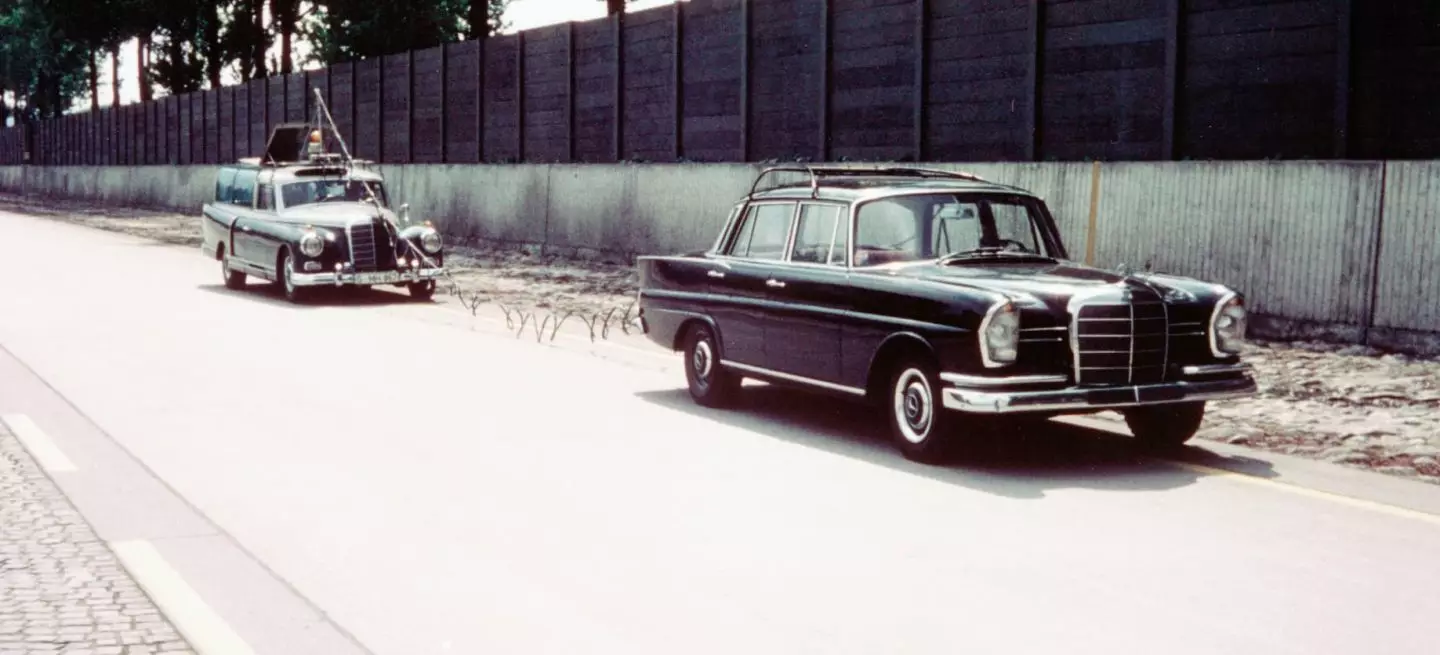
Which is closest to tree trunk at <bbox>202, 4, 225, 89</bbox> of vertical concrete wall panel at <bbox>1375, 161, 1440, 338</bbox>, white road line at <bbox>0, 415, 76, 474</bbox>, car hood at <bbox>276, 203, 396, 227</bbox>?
car hood at <bbox>276, 203, 396, 227</bbox>

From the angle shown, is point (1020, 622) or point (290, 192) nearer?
point (1020, 622)

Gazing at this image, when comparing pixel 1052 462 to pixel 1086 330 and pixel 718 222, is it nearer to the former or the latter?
pixel 1086 330

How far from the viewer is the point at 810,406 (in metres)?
10.1

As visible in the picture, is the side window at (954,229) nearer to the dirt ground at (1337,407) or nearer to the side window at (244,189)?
the dirt ground at (1337,407)

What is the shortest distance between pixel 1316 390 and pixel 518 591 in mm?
6979

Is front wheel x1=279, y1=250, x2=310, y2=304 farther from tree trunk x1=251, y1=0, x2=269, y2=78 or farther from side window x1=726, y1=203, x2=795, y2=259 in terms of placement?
tree trunk x1=251, y1=0, x2=269, y2=78

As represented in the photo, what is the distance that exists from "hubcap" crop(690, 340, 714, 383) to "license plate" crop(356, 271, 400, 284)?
8172 mm

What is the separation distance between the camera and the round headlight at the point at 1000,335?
296 inches

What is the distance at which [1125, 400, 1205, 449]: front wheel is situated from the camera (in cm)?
838

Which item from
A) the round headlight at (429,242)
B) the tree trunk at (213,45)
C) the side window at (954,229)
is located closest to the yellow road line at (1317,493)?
the side window at (954,229)

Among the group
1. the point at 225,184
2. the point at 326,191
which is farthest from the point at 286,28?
the point at 326,191

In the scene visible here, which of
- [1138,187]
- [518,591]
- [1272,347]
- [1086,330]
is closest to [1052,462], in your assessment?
[1086,330]

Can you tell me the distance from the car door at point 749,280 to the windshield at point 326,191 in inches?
383

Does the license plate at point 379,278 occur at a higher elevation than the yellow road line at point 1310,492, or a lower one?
higher
